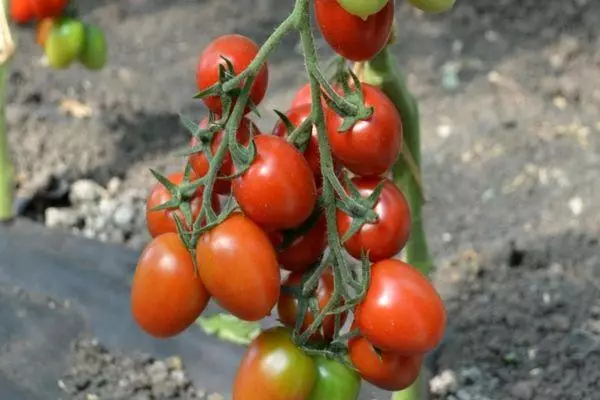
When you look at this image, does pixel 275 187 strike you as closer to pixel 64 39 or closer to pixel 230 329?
pixel 230 329

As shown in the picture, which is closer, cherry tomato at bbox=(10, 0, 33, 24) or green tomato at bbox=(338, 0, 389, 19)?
green tomato at bbox=(338, 0, 389, 19)

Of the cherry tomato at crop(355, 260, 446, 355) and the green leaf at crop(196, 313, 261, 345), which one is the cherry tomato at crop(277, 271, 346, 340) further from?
the green leaf at crop(196, 313, 261, 345)

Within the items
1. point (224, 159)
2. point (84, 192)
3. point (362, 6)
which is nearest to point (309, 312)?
point (224, 159)

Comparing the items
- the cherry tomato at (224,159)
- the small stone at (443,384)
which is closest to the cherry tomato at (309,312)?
the cherry tomato at (224,159)

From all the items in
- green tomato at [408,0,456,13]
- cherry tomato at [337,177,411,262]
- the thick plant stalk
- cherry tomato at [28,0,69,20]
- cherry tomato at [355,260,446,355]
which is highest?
green tomato at [408,0,456,13]

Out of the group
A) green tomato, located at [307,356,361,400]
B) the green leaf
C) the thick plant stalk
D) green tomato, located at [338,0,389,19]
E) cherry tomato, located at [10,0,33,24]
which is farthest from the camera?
cherry tomato, located at [10,0,33,24]

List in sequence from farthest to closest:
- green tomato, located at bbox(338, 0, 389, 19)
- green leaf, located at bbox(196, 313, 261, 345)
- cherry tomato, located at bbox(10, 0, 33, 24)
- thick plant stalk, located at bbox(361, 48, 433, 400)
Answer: cherry tomato, located at bbox(10, 0, 33, 24)
green leaf, located at bbox(196, 313, 261, 345)
thick plant stalk, located at bbox(361, 48, 433, 400)
green tomato, located at bbox(338, 0, 389, 19)

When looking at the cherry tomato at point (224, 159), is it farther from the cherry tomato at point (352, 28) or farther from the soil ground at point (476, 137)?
the soil ground at point (476, 137)

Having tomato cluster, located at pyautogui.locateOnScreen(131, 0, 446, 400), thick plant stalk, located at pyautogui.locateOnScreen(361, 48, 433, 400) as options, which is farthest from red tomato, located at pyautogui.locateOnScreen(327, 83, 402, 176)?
thick plant stalk, located at pyautogui.locateOnScreen(361, 48, 433, 400)
